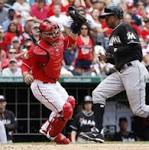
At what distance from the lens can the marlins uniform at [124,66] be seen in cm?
920

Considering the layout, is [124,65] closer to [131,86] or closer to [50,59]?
[131,86]

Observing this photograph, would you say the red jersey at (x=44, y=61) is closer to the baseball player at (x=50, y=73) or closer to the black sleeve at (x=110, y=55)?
the baseball player at (x=50, y=73)

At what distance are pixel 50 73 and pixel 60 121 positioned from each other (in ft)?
2.11

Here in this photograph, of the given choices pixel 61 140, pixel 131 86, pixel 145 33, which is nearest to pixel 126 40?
pixel 131 86

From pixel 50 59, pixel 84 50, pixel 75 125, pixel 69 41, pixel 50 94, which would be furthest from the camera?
pixel 84 50

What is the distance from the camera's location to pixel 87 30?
14.9 meters

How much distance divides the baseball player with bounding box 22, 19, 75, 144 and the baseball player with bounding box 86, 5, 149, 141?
18.7 inches

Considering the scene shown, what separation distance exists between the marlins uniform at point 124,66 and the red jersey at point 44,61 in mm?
626

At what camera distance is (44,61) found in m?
9.29

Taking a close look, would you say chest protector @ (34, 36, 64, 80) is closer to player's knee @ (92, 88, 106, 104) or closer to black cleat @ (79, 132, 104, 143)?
player's knee @ (92, 88, 106, 104)

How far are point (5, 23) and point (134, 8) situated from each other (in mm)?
3495

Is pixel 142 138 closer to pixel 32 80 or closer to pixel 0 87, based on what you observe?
pixel 0 87

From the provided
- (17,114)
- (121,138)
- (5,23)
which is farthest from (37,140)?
(5,23)

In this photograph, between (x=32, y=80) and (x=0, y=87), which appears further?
(x=0, y=87)
